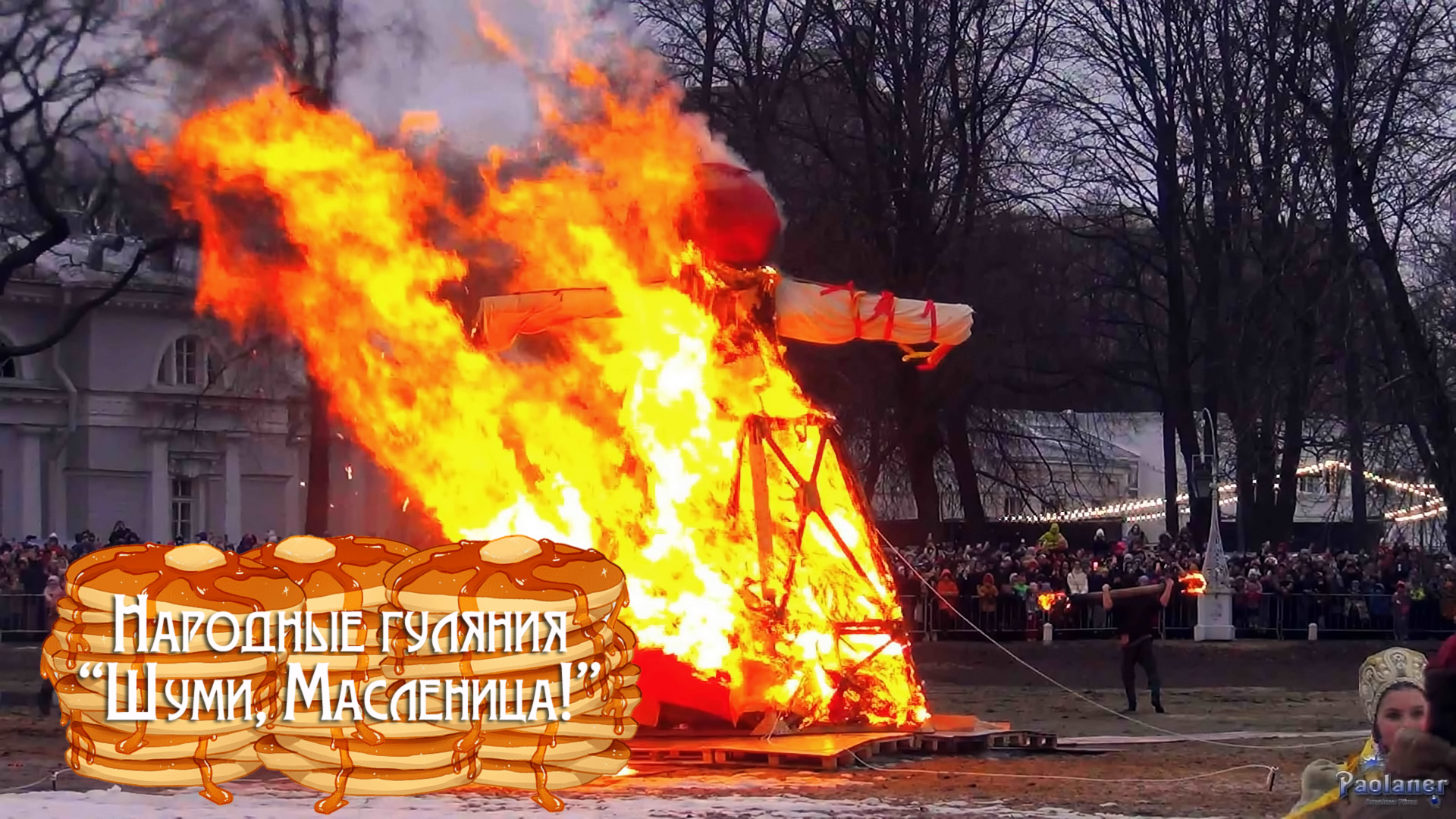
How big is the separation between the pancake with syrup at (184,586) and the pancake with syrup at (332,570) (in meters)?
0.06

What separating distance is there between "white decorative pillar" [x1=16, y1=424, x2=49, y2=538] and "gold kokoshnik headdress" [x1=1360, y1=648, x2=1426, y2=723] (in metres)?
38.0

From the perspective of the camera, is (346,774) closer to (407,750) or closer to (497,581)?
(407,750)

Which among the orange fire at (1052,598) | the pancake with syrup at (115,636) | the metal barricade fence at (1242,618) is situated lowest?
the metal barricade fence at (1242,618)

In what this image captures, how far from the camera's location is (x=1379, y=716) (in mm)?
5375

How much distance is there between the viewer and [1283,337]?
28766 millimetres

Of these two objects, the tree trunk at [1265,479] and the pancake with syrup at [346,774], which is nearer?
the pancake with syrup at [346,774]

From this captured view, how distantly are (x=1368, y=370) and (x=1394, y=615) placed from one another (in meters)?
3.54

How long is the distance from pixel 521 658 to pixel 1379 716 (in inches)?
217

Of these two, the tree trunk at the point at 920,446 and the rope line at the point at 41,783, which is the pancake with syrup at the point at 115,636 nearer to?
the rope line at the point at 41,783

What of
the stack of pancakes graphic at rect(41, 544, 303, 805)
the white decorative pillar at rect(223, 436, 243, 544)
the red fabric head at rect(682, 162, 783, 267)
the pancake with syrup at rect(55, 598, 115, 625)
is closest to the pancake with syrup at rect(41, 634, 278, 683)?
the stack of pancakes graphic at rect(41, 544, 303, 805)

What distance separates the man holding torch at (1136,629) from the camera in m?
18.7

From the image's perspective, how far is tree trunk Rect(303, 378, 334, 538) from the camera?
25.8m

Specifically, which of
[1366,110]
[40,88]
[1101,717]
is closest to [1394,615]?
[1366,110]

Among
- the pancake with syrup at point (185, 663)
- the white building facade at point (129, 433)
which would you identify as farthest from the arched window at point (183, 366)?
the pancake with syrup at point (185, 663)
